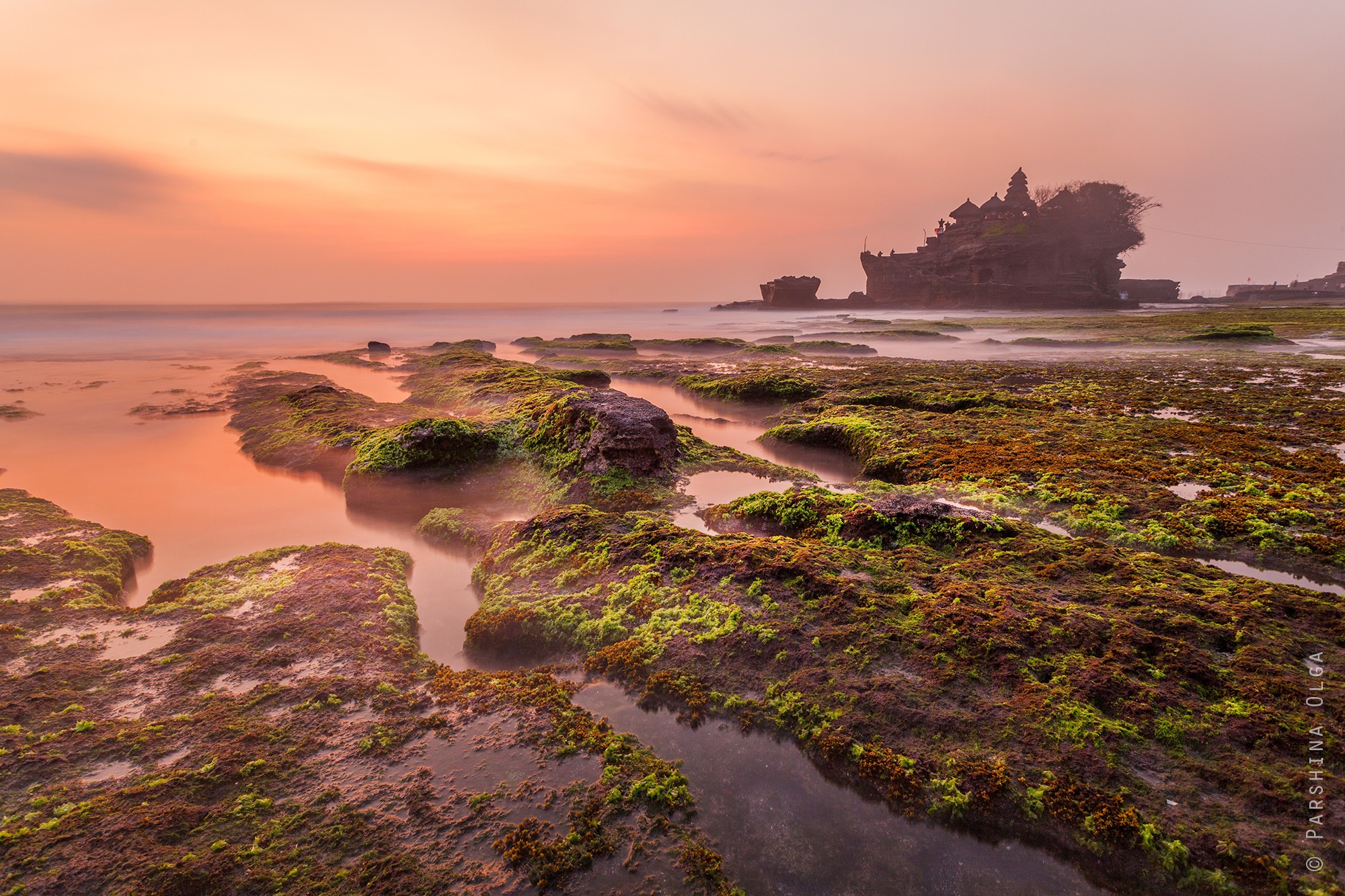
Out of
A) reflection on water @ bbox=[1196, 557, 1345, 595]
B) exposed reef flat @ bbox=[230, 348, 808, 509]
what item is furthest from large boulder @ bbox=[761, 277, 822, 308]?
reflection on water @ bbox=[1196, 557, 1345, 595]

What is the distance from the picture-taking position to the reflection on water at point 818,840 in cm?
291

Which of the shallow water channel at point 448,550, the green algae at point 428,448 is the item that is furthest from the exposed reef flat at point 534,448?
the shallow water channel at point 448,550

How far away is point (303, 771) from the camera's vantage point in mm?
3531

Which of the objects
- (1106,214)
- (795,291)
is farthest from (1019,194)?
(795,291)

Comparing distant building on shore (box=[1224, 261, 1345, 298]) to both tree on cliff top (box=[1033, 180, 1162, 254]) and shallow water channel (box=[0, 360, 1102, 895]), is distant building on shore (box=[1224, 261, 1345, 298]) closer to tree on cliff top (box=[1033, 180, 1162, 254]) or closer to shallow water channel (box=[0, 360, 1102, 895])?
tree on cliff top (box=[1033, 180, 1162, 254])

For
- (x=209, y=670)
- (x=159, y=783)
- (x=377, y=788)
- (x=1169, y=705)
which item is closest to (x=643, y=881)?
(x=377, y=788)

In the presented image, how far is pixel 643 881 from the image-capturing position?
2918mm

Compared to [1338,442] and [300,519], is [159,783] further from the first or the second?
[1338,442]

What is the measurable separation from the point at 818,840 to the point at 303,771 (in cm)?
310

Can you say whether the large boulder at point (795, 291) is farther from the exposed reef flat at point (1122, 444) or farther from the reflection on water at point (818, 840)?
the reflection on water at point (818, 840)

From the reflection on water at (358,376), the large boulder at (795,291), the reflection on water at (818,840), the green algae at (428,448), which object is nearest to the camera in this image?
the reflection on water at (818,840)

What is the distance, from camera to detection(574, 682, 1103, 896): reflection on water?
115 inches

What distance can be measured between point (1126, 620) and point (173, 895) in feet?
20.2

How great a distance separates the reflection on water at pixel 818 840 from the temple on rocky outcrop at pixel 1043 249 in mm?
84638
